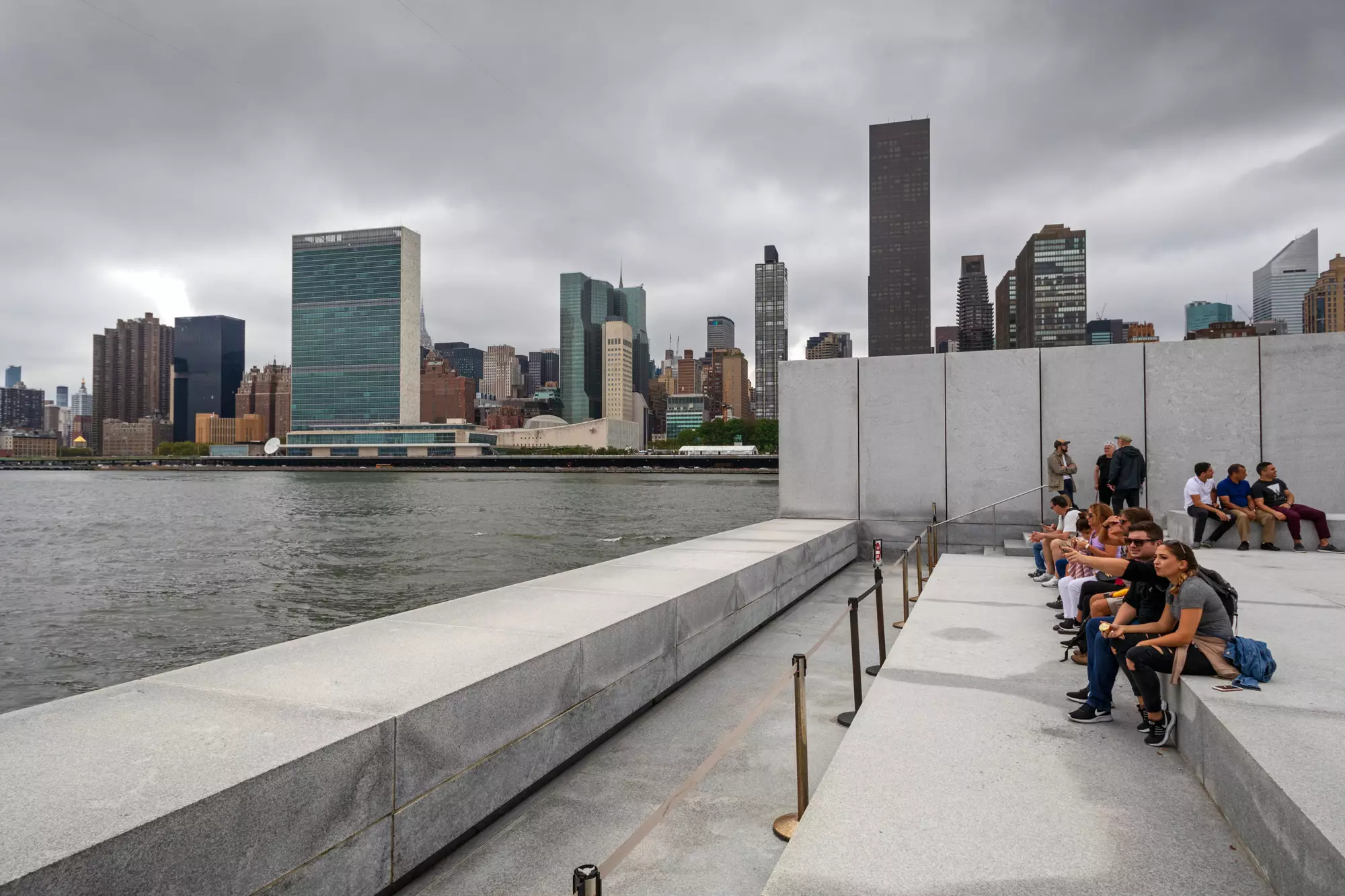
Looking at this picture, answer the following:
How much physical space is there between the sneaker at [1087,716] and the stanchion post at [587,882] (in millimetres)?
4021

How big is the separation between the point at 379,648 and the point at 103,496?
267 ft

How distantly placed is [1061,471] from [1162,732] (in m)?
10.6

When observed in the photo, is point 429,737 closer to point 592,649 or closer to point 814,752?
point 592,649

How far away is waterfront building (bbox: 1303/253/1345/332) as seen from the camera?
147 meters

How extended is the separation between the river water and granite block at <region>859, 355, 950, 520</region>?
32.7 feet

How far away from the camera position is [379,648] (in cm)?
535

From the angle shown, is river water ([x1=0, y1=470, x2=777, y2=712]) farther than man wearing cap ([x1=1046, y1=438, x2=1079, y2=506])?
No

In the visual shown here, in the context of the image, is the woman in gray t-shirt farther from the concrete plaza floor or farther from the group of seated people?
the concrete plaza floor

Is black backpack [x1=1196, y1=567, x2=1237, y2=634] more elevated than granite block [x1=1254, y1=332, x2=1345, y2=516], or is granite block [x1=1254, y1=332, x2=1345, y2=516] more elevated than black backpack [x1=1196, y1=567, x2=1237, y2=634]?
granite block [x1=1254, y1=332, x2=1345, y2=516]

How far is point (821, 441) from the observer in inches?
690

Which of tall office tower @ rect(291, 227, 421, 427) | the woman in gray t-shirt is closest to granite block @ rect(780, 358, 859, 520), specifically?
the woman in gray t-shirt

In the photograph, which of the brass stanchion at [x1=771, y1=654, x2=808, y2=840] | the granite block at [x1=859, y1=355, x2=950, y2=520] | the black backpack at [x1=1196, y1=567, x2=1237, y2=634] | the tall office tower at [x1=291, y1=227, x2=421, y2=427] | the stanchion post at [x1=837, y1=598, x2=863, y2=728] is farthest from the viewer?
the tall office tower at [x1=291, y1=227, x2=421, y2=427]

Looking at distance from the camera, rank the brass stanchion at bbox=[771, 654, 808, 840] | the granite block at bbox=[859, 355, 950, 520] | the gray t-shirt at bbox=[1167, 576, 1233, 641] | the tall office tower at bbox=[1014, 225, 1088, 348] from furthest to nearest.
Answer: the tall office tower at bbox=[1014, 225, 1088, 348]
the granite block at bbox=[859, 355, 950, 520]
the gray t-shirt at bbox=[1167, 576, 1233, 641]
the brass stanchion at bbox=[771, 654, 808, 840]

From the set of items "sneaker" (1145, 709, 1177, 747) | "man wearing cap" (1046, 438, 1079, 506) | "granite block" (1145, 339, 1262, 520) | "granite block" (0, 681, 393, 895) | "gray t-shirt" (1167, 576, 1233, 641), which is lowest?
"sneaker" (1145, 709, 1177, 747)
